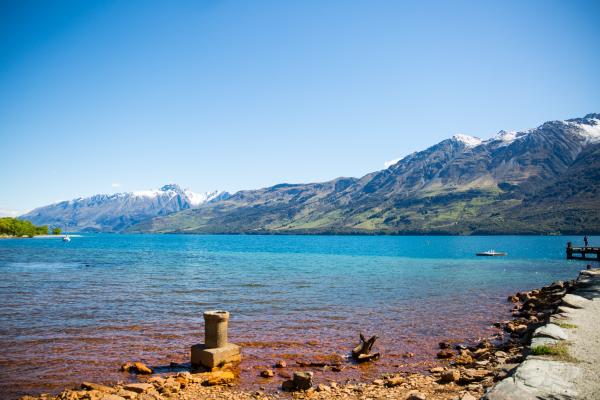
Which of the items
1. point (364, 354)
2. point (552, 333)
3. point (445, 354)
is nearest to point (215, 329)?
point (364, 354)

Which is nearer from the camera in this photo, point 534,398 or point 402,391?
point 534,398

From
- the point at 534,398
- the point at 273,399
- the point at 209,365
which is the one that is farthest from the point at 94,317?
the point at 534,398

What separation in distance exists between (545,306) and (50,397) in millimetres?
31481

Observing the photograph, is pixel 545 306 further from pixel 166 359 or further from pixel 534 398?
pixel 166 359

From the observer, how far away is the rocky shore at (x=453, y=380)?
35.0 feet

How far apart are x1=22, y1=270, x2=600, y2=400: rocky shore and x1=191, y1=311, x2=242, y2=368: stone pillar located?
0.39 m

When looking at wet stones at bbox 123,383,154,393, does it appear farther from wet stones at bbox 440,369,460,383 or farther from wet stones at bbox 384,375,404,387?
wet stones at bbox 440,369,460,383

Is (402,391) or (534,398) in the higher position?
(534,398)

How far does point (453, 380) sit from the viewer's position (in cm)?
1489

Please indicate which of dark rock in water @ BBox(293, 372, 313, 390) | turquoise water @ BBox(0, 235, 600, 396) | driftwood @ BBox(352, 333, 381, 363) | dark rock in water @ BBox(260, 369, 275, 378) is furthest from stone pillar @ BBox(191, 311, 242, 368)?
driftwood @ BBox(352, 333, 381, 363)

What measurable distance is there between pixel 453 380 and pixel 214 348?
32.1 feet

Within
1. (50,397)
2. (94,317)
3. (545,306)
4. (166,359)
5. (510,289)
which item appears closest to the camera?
(50,397)

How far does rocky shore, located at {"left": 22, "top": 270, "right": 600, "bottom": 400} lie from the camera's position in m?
10.7

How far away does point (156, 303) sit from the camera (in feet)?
112
